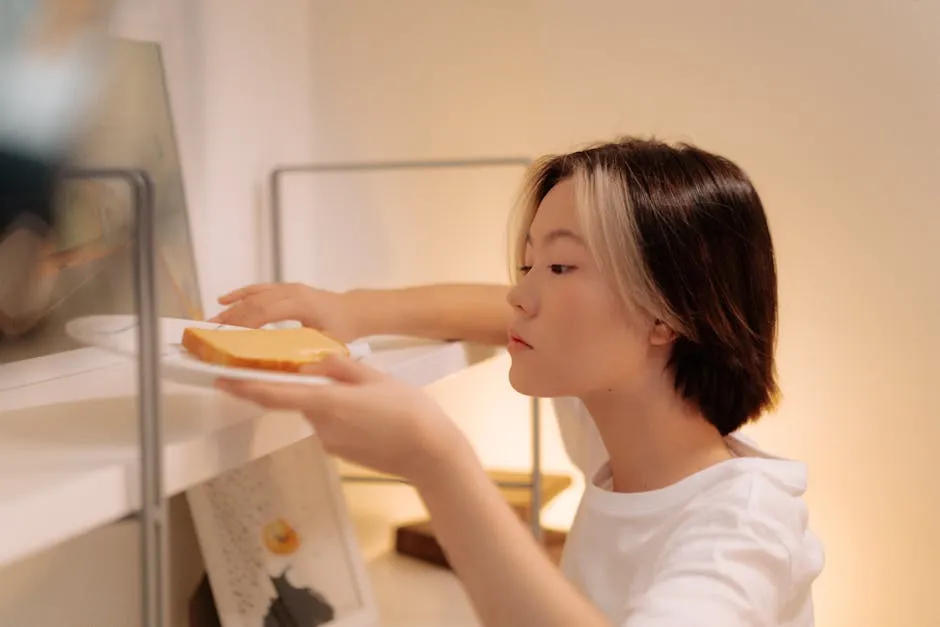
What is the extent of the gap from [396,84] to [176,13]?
1.34 feet

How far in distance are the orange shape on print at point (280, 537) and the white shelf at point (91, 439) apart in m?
0.26

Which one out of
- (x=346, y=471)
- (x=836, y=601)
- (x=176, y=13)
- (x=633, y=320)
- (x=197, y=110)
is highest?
(x=176, y=13)

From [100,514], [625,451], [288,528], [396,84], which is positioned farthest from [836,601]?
[100,514]

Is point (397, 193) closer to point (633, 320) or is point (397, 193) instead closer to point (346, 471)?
point (346, 471)

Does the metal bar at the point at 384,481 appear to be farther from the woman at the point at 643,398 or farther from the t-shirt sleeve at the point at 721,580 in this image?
the t-shirt sleeve at the point at 721,580

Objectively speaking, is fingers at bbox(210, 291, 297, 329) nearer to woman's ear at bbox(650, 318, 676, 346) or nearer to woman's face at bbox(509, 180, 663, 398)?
woman's face at bbox(509, 180, 663, 398)

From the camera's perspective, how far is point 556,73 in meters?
1.37

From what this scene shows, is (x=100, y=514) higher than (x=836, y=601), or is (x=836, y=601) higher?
(x=100, y=514)

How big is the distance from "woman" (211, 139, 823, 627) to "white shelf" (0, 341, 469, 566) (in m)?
0.11

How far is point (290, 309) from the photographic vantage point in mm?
915

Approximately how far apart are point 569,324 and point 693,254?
113mm

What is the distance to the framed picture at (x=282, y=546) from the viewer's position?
1021 millimetres

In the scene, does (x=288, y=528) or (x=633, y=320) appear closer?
(x=633, y=320)

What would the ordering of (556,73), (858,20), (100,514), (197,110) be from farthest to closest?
1. (556,73)
2. (858,20)
3. (197,110)
4. (100,514)
